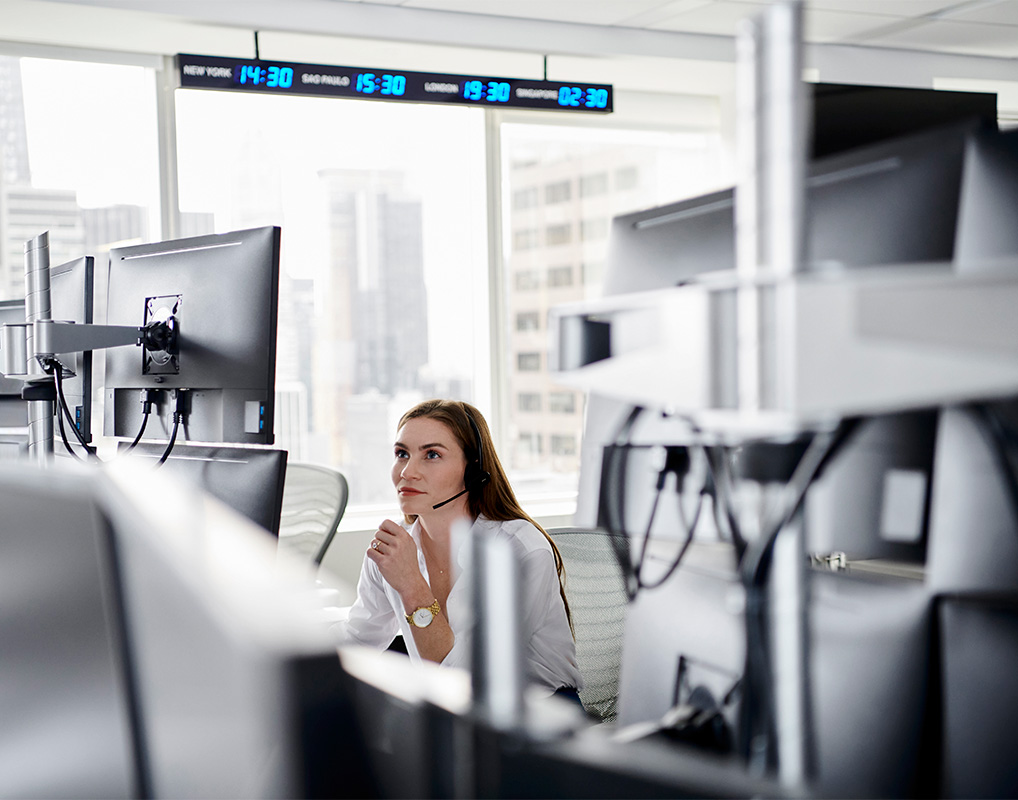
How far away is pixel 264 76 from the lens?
135 inches

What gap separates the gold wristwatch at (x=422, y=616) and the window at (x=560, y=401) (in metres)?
2.69

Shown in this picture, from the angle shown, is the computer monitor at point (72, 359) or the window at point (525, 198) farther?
the window at point (525, 198)

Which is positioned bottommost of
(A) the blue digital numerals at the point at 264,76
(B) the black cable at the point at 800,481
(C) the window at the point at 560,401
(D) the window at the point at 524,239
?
(C) the window at the point at 560,401

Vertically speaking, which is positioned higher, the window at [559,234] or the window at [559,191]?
the window at [559,191]

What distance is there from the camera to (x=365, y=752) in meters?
0.41

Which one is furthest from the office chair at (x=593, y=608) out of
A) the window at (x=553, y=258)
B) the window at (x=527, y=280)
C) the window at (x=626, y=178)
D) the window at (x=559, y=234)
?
the window at (x=626, y=178)

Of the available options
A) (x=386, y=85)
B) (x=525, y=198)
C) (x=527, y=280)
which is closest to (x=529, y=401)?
(x=527, y=280)

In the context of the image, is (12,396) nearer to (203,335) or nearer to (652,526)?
(203,335)

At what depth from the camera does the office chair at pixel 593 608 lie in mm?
2059

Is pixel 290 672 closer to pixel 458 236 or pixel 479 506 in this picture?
pixel 479 506

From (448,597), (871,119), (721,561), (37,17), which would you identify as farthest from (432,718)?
(37,17)

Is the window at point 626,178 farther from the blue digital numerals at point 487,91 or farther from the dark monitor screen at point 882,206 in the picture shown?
the dark monitor screen at point 882,206

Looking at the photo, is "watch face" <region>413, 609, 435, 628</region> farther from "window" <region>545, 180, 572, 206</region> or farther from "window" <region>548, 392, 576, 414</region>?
"window" <region>545, 180, 572, 206</region>

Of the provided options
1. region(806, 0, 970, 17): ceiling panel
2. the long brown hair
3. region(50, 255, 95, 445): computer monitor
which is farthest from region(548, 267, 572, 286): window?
region(50, 255, 95, 445): computer monitor
